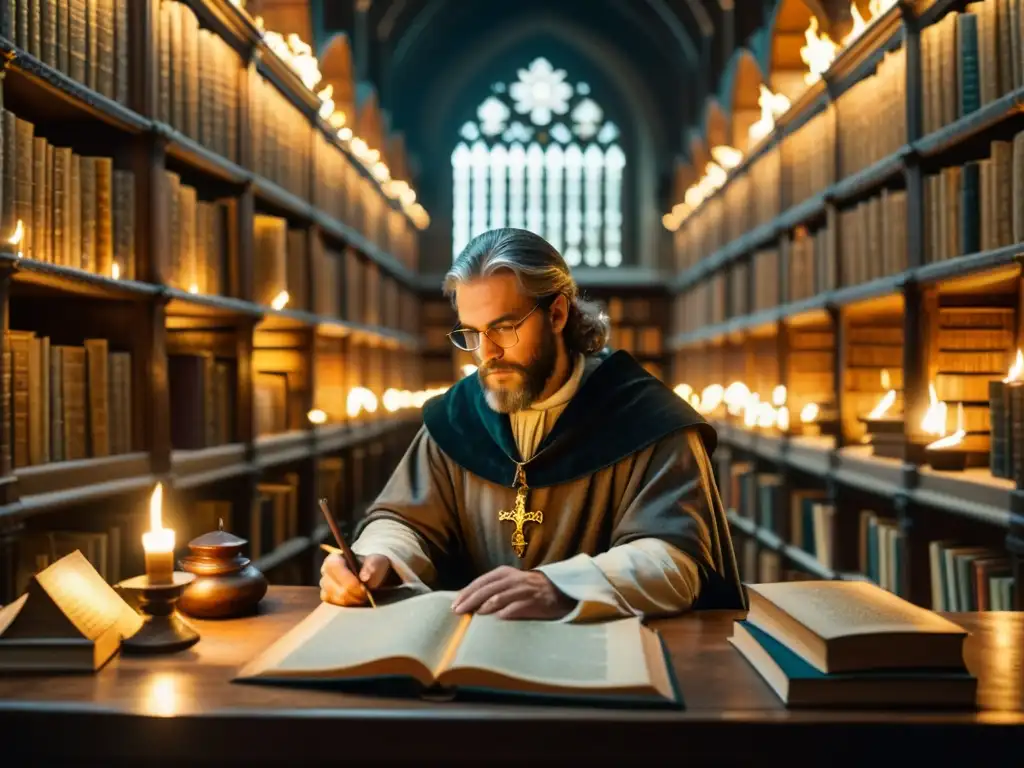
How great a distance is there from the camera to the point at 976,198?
11.8 feet

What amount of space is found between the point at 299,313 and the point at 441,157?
7.04m

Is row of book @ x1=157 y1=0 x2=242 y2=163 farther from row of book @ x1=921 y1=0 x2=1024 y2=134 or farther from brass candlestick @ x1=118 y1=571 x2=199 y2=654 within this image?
row of book @ x1=921 y1=0 x2=1024 y2=134

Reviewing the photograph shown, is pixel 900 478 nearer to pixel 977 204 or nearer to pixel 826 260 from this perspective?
pixel 977 204

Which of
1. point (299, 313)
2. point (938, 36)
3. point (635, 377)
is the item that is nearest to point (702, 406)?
point (299, 313)

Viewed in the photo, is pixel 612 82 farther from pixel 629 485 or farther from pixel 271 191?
pixel 629 485

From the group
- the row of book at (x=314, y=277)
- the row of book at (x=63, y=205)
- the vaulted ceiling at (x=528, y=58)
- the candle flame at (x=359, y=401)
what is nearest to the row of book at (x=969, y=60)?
the row of book at (x=63, y=205)

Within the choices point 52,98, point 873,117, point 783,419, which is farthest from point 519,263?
point 783,419

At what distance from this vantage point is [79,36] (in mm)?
3240

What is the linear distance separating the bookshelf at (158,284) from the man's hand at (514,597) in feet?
5.15

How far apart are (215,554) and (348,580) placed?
0.25 metres

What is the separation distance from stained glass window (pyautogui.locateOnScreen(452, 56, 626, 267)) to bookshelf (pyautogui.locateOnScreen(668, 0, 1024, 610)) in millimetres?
5391

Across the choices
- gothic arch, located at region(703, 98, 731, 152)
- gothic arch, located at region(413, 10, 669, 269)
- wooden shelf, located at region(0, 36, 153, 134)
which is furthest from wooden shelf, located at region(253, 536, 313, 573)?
gothic arch, located at region(413, 10, 669, 269)

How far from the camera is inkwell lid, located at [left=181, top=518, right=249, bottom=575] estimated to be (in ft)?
6.23

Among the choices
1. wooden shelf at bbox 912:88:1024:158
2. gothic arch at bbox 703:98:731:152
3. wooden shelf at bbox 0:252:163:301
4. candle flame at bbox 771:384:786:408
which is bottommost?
candle flame at bbox 771:384:786:408
